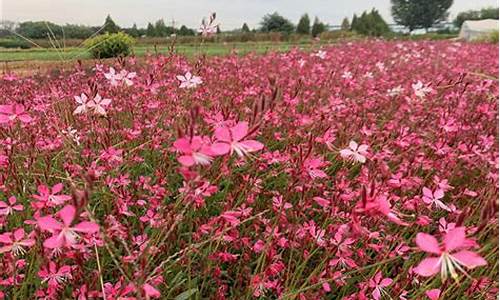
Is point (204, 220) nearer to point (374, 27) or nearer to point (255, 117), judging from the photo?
point (255, 117)

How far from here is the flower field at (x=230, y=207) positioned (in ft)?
2.72

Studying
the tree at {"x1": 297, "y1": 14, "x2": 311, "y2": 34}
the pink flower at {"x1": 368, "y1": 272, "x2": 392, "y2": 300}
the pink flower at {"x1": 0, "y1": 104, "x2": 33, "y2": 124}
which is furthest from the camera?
the tree at {"x1": 297, "y1": 14, "x2": 311, "y2": 34}

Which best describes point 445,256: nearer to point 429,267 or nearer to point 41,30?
point 429,267

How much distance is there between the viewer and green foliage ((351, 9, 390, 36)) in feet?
121

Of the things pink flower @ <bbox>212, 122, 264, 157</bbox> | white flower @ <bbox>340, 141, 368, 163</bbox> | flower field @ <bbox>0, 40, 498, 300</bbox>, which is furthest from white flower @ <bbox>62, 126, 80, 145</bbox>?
pink flower @ <bbox>212, 122, 264, 157</bbox>

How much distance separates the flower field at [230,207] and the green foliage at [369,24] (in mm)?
35322

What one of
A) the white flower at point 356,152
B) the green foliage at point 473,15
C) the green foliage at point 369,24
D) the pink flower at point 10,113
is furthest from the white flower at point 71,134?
the green foliage at point 473,15

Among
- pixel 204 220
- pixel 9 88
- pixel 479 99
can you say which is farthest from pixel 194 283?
pixel 479 99

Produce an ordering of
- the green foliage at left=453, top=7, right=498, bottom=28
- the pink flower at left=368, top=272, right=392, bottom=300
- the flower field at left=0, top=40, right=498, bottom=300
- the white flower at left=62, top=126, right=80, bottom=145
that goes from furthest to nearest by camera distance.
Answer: the green foliage at left=453, top=7, right=498, bottom=28 → the white flower at left=62, top=126, right=80, bottom=145 → the pink flower at left=368, top=272, right=392, bottom=300 → the flower field at left=0, top=40, right=498, bottom=300

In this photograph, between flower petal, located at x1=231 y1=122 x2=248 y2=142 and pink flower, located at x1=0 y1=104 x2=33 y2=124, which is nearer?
flower petal, located at x1=231 y1=122 x2=248 y2=142

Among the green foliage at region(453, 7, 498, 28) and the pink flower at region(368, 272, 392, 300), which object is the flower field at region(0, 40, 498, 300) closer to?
the pink flower at region(368, 272, 392, 300)

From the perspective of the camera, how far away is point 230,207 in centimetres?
154

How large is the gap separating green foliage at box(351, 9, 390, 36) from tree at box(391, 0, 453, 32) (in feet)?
87.0

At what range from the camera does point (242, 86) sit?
3.96 metres
